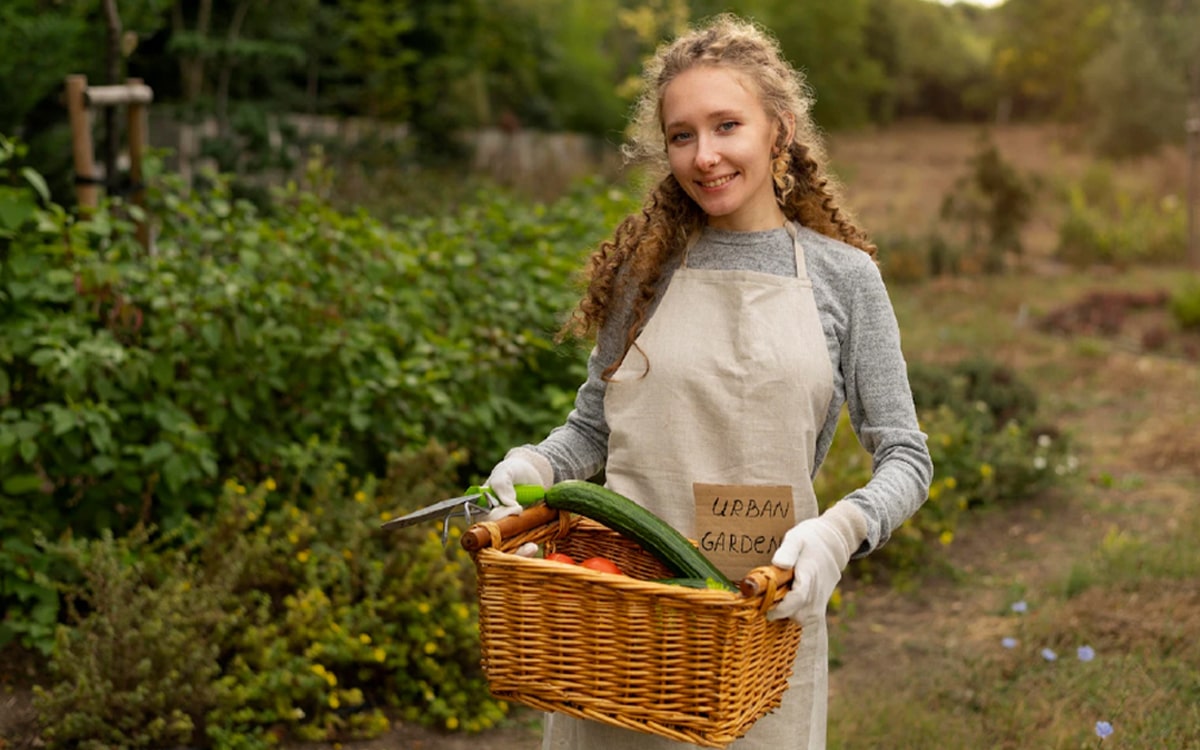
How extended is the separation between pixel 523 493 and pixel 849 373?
0.55m

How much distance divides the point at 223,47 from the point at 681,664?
10.3m

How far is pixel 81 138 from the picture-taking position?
4.86 m

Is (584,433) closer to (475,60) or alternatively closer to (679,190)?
(679,190)

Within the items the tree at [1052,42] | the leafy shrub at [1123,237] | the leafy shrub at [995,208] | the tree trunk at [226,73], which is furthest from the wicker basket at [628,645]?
the tree at [1052,42]

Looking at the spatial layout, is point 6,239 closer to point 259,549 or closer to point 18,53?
point 259,549

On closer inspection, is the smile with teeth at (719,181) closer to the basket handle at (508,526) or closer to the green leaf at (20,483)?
the basket handle at (508,526)

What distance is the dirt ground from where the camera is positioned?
3786mm

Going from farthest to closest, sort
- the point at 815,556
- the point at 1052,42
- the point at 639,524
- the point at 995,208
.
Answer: the point at 1052,42 → the point at 995,208 → the point at 639,524 → the point at 815,556

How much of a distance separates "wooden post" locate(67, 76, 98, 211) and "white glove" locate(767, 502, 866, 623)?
3.76 meters

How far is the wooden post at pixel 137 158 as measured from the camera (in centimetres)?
460

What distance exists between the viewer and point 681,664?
1630mm

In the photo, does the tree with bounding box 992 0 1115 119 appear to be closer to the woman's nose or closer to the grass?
the grass

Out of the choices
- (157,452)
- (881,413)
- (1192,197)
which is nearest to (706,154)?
(881,413)

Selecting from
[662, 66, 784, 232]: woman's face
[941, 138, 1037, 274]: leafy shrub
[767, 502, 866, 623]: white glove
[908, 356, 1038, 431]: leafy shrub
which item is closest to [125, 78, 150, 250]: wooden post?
[662, 66, 784, 232]: woman's face
